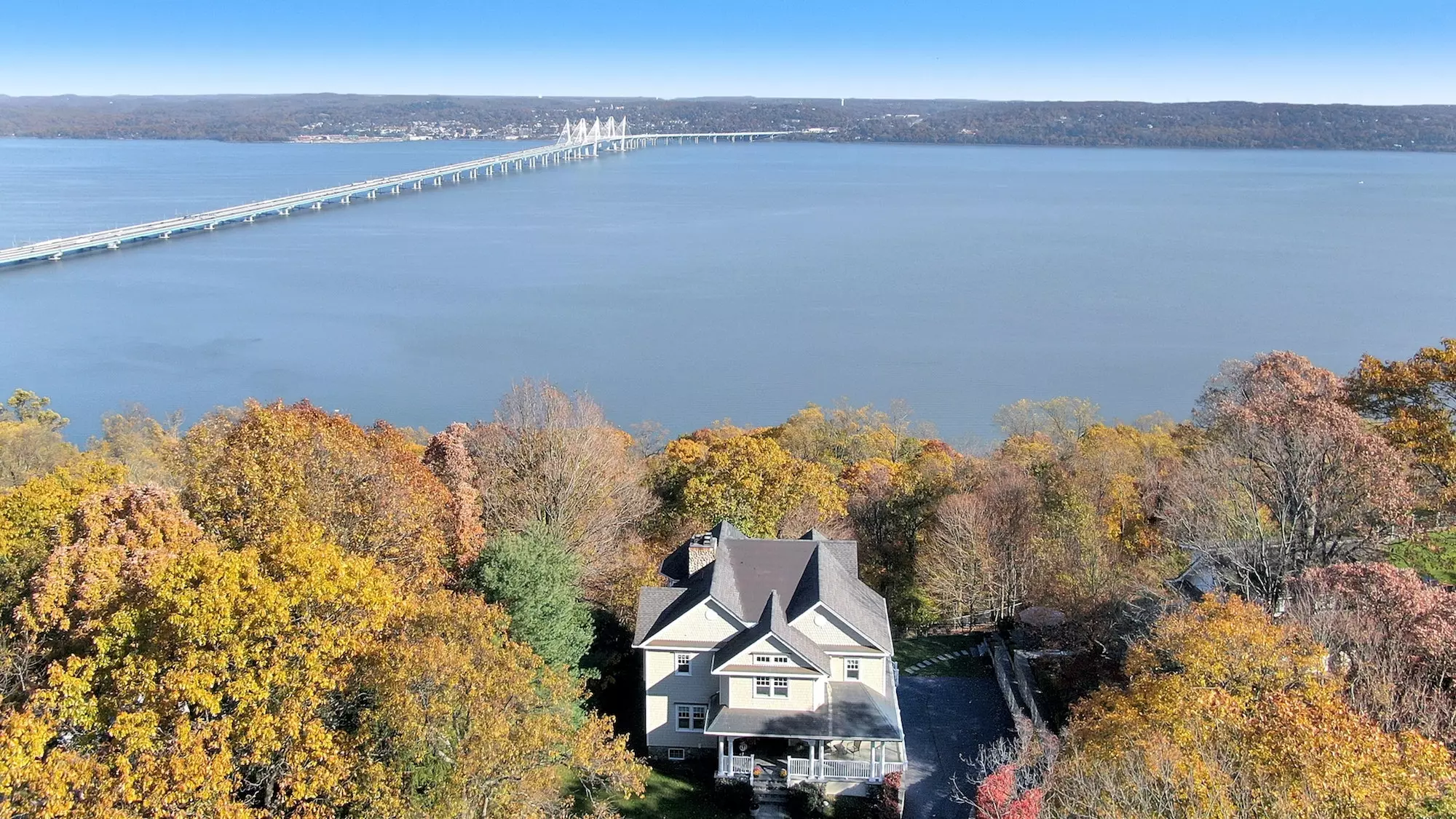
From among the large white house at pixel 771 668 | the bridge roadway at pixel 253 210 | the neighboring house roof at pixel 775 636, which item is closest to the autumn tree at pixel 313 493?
the large white house at pixel 771 668

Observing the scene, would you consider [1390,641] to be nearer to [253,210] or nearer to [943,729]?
[943,729]

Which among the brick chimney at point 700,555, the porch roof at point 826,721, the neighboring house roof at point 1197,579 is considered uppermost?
the brick chimney at point 700,555

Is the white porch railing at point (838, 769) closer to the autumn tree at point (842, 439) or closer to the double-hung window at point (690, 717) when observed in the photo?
the double-hung window at point (690, 717)

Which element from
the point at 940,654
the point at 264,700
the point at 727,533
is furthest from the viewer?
the point at 940,654

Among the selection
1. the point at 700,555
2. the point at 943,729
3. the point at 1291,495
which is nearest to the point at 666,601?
the point at 700,555

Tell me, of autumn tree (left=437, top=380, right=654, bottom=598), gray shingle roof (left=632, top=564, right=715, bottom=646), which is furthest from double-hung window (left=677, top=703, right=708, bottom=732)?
autumn tree (left=437, top=380, right=654, bottom=598)

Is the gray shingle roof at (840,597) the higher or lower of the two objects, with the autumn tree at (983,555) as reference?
higher
